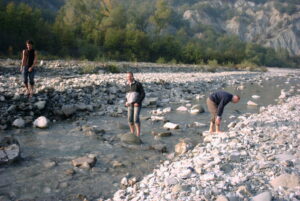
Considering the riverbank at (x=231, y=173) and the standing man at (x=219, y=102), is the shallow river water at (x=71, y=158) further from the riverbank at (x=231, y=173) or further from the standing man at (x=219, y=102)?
the standing man at (x=219, y=102)

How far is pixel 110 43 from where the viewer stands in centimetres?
3719

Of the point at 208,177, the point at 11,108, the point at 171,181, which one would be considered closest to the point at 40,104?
the point at 11,108

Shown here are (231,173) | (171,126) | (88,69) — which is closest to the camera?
(231,173)

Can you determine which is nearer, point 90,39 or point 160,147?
point 160,147

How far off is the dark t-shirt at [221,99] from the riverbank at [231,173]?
72 cm

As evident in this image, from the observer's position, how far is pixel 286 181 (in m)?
4.32

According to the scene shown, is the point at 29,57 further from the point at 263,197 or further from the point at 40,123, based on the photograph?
the point at 263,197

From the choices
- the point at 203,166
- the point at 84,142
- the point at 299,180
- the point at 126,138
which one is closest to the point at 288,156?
the point at 299,180

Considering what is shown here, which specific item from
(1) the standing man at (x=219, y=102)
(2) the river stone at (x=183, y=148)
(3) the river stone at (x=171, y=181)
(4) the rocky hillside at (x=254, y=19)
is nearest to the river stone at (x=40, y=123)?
(2) the river stone at (x=183, y=148)

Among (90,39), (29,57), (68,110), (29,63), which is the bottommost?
(68,110)

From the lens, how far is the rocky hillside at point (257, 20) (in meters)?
144

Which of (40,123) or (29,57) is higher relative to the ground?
(29,57)

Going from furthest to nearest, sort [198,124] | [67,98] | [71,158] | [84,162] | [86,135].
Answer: [67,98] → [198,124] → [86,135] → [71,158] → [84,162]

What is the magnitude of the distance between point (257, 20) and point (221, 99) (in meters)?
175
